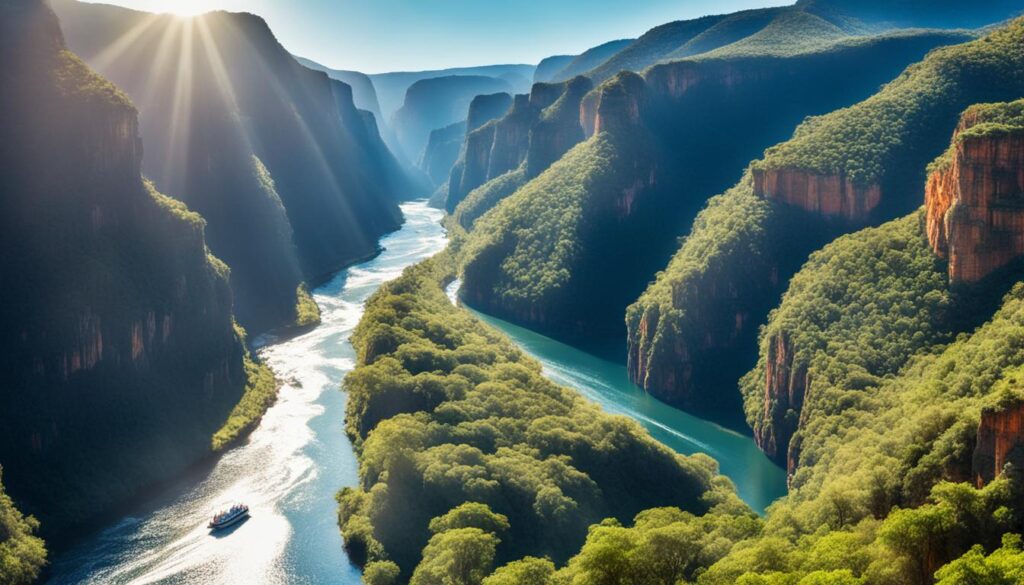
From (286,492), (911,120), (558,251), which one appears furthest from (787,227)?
(286,492)

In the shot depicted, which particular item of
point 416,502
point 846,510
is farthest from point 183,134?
point 846,510

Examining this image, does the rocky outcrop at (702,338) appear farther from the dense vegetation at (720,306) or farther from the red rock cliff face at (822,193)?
the red rock cliff face at (822,193)

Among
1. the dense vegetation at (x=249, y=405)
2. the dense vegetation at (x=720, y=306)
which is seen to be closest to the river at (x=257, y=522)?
the dense vegetation at (x=249, y=405)

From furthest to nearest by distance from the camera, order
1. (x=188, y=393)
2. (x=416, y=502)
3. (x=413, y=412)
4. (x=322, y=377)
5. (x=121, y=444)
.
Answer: (x=322, y=377) < (x=188, y=393) < (x=121, y=444) < (x=413, y=412) < (x=416, y=502)

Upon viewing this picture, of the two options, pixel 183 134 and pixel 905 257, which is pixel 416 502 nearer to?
pixel 905 257

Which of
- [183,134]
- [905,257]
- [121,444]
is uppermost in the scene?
[183,134]

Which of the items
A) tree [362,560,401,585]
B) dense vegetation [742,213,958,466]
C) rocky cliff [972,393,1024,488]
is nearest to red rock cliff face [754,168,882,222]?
dense vegetation [742,213,958,466]
